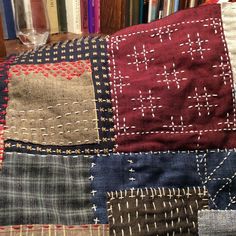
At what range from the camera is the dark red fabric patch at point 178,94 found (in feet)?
2.50

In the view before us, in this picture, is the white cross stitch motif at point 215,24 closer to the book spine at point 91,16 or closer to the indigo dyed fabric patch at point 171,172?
the indigo dyed fabric patch at point 171,172

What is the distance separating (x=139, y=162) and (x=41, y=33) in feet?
1.97

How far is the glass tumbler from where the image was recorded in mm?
1149

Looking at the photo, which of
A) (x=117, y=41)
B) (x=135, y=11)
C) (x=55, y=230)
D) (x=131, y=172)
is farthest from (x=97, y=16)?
(x=55, y=230)

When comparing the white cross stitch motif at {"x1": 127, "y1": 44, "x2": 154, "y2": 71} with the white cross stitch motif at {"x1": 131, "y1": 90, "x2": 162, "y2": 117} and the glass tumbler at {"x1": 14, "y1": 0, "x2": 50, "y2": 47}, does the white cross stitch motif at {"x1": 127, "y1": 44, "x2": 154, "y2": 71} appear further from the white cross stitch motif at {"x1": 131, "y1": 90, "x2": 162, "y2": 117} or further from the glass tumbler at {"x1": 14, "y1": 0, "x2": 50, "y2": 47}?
the glass tumbler at {"x1": 14, "y1": 0, "x2": 50, "y2": 47}

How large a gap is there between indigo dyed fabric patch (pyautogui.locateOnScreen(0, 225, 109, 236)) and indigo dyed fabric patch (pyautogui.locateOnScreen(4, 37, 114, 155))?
5.3 inches

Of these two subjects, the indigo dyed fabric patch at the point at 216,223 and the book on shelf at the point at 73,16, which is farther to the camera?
the book on shelf at the point at 73,16

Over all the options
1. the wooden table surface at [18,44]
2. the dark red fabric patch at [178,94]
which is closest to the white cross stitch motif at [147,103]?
the dark red fabric patch at [178,94]

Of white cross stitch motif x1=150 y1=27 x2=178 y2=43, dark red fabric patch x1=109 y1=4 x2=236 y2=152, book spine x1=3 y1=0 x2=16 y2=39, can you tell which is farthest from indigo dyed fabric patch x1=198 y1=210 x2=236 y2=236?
book spine x1=3 y1=0 x2=16 y2=39

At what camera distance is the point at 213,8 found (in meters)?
0.82

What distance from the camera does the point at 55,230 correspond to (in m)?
0.69

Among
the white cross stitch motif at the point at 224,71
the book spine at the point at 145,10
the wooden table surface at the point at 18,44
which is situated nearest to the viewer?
the white cross stitch motif at the point at 224,71

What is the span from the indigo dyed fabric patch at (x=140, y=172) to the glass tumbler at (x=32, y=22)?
21.2 inches

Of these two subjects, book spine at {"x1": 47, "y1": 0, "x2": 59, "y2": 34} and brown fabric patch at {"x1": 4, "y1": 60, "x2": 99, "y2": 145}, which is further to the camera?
book spine at {"x1": 47, "y1": 0, "x2": 59, "y2": 34}
